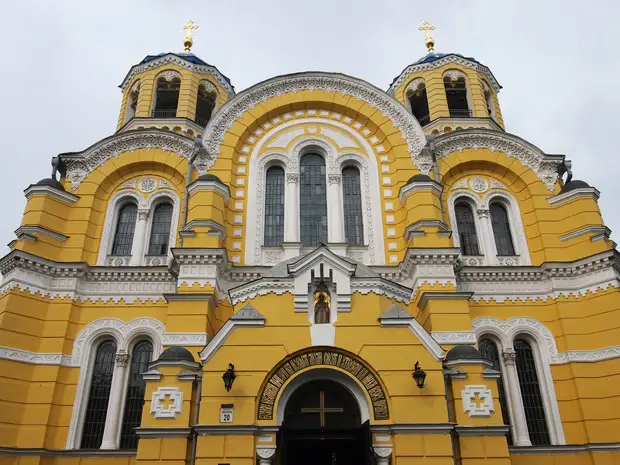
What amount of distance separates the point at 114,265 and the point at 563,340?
15506 millimetres

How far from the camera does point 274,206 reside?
20750mm

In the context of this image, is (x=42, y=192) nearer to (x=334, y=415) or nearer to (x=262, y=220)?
(x=262, y=220)

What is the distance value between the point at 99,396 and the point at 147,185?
8.14 m

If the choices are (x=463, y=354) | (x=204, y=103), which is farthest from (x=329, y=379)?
(x=204, y=103)

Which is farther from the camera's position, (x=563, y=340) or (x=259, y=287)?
(x=563, y=340)

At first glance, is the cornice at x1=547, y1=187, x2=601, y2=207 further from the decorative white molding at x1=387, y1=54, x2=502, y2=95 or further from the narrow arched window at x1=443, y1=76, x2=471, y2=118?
the decorative white molding at x1=387, y1=54, x2=502, y2=95

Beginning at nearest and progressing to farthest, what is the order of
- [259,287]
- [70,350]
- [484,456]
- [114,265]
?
[484,456], [259,287], [70,350], [114,265]

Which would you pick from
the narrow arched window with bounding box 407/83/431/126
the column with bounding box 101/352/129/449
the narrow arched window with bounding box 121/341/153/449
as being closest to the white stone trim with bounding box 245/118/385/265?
the narrow arched window with bounding box 121/341/153/449

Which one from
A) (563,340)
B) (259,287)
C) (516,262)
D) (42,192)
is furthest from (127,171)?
(563,340)

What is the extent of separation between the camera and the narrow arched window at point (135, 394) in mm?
17016

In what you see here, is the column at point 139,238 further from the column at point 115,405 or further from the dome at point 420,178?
the dome at point 420,178

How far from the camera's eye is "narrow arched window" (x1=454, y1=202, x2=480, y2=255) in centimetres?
2041

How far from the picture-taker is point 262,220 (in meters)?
20.1

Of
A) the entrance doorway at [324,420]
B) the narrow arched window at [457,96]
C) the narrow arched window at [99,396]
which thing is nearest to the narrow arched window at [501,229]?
the narrow arched window at [457,96]
